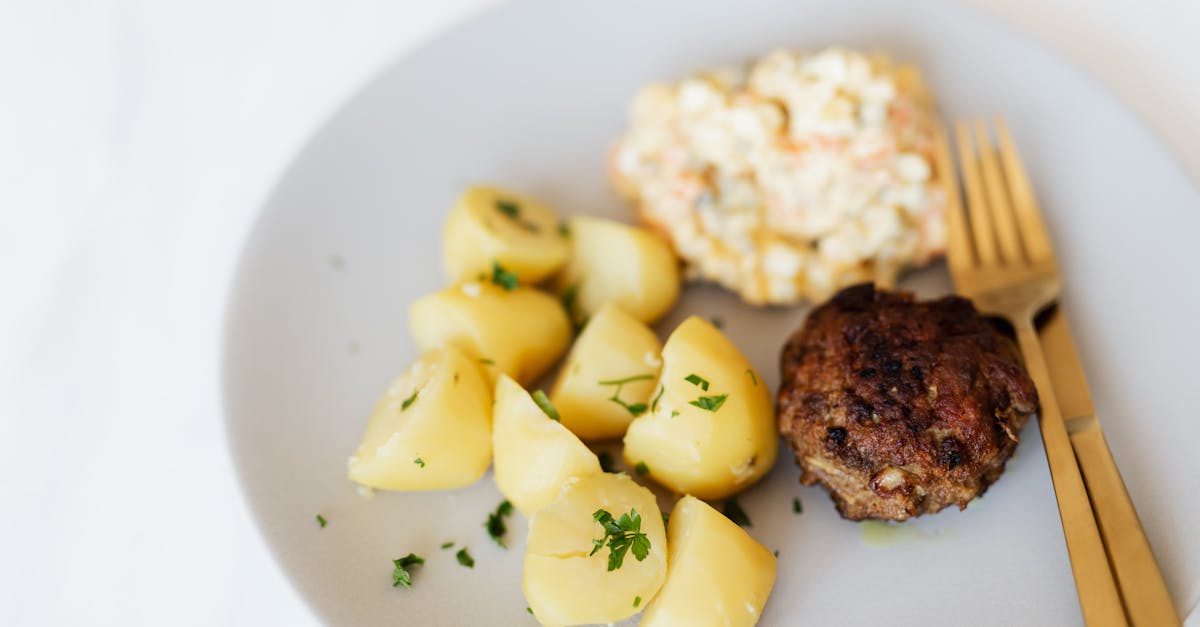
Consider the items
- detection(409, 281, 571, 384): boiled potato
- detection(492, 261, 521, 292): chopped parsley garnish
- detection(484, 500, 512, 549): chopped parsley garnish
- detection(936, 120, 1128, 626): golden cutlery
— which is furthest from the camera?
detection(492, 261, 521, 292): chopped parsley garnish

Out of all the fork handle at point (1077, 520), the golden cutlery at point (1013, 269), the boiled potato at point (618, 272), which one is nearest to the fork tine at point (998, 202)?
the golden cutlery at point (1013, 269)

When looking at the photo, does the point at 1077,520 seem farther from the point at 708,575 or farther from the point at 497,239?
the point at 497,239

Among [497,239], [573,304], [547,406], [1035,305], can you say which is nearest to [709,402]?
[547,406]

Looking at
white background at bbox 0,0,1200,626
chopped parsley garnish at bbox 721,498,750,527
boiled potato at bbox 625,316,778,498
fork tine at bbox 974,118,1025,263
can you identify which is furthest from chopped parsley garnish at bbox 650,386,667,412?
fork tine at bbox 974,118,1025,263

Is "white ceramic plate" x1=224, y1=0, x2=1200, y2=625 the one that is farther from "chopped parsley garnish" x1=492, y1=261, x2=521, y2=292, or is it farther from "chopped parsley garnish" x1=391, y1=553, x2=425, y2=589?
"chopped parsley garnish" x1=492, y1=261, x2=521, y2=292

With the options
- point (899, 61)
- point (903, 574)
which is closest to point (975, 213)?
point (899, 61)

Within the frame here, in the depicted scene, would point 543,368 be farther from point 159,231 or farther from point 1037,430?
point 159,231
